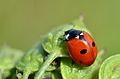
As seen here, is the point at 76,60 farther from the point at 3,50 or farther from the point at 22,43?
the point at 22,43

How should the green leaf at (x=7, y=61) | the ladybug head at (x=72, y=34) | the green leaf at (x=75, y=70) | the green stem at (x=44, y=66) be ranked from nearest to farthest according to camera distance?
the green stem at (x=44, y=66), the green leaf at (x=75, y=70), the ladybug head at (x=72, y=34), the green leaf at (x=7, y=61)

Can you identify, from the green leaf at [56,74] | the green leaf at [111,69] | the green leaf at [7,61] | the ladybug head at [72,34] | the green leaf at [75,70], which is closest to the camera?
the green leaf at [111,69]

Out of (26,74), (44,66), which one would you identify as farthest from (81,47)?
(26,74)

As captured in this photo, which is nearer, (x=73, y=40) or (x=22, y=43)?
(x=73, y=40)

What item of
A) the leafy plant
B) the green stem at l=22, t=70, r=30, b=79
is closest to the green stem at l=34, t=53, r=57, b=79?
the leafy plant

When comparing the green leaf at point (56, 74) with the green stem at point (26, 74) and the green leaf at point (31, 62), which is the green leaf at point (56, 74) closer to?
the green leaf at point (31, 62)

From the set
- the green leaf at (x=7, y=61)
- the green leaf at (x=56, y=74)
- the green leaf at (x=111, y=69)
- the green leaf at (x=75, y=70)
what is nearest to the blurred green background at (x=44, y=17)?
the green leaf at (x=7, y=61)

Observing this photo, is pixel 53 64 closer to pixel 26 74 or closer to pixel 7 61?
pixel 26 74

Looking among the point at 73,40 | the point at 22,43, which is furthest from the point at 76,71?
the point at 22,43
